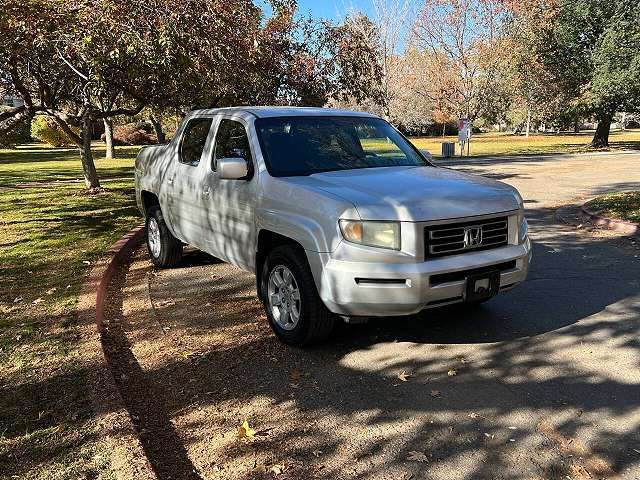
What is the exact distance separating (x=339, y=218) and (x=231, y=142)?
1.90m

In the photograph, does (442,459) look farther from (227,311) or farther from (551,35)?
(551,35)

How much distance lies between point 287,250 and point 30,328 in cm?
230

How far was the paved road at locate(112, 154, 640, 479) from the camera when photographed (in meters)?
3.10

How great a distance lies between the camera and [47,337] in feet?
15.2

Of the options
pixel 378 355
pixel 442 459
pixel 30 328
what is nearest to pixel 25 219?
pixel 30 328

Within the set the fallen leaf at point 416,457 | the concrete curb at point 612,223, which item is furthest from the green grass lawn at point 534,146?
the fallen leaf at point 416,457

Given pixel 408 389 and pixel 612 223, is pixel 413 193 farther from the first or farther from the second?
pixel 612 223

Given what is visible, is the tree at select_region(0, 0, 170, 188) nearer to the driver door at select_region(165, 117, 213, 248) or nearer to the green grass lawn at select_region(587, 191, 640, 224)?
the driver door at select_region(165, 117, 213, 248)

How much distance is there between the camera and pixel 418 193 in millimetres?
4094

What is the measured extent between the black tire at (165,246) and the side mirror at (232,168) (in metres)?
2.36

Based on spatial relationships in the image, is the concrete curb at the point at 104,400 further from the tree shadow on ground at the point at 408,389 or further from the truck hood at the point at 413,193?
the truck hood at the point at 413,193

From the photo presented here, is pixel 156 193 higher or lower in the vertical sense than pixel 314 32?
lower

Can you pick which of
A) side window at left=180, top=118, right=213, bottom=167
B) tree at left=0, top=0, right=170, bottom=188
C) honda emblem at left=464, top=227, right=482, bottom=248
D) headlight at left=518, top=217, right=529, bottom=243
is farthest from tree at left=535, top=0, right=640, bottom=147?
honda emblem at left=464, top=227, right=482, bottom=248

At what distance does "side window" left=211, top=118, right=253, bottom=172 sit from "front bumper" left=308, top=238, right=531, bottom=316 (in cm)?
154
